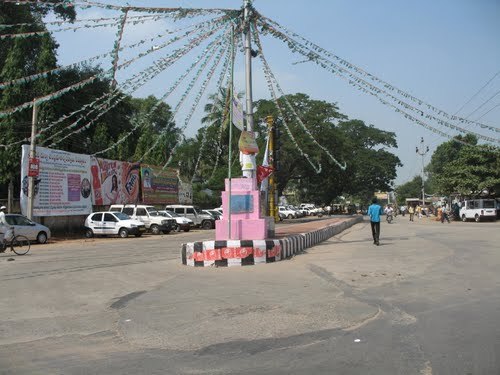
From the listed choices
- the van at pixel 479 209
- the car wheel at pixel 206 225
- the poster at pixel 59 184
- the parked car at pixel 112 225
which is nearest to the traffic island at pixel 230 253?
the poster at pixel 59 184

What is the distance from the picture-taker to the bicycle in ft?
56.9

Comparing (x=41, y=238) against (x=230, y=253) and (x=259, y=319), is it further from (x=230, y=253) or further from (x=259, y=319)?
(x=259, y=319)

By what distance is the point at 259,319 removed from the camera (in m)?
6.84

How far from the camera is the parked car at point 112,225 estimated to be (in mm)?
28883

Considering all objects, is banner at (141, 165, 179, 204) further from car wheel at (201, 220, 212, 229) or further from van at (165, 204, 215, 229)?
car wheel at (201, 220, 212, 229)

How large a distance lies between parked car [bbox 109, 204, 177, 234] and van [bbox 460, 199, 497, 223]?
24685 mm

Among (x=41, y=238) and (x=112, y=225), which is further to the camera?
(x=112, y=225)

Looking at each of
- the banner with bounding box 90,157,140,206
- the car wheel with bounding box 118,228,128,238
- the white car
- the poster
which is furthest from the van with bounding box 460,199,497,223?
the poster

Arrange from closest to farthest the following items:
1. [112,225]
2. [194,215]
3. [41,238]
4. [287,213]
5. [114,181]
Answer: [41,238] → [112,225] → [114,181] → [194,215] → [287,213]

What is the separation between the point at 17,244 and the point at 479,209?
116 ft

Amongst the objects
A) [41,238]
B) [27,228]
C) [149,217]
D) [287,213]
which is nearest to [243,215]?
[27,228]

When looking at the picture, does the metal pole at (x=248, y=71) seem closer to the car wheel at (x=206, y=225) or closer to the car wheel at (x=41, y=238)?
the car wheel at (x=41, y=238)

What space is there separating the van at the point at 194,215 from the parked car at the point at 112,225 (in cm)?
856

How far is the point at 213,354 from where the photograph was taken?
17.6 feet
